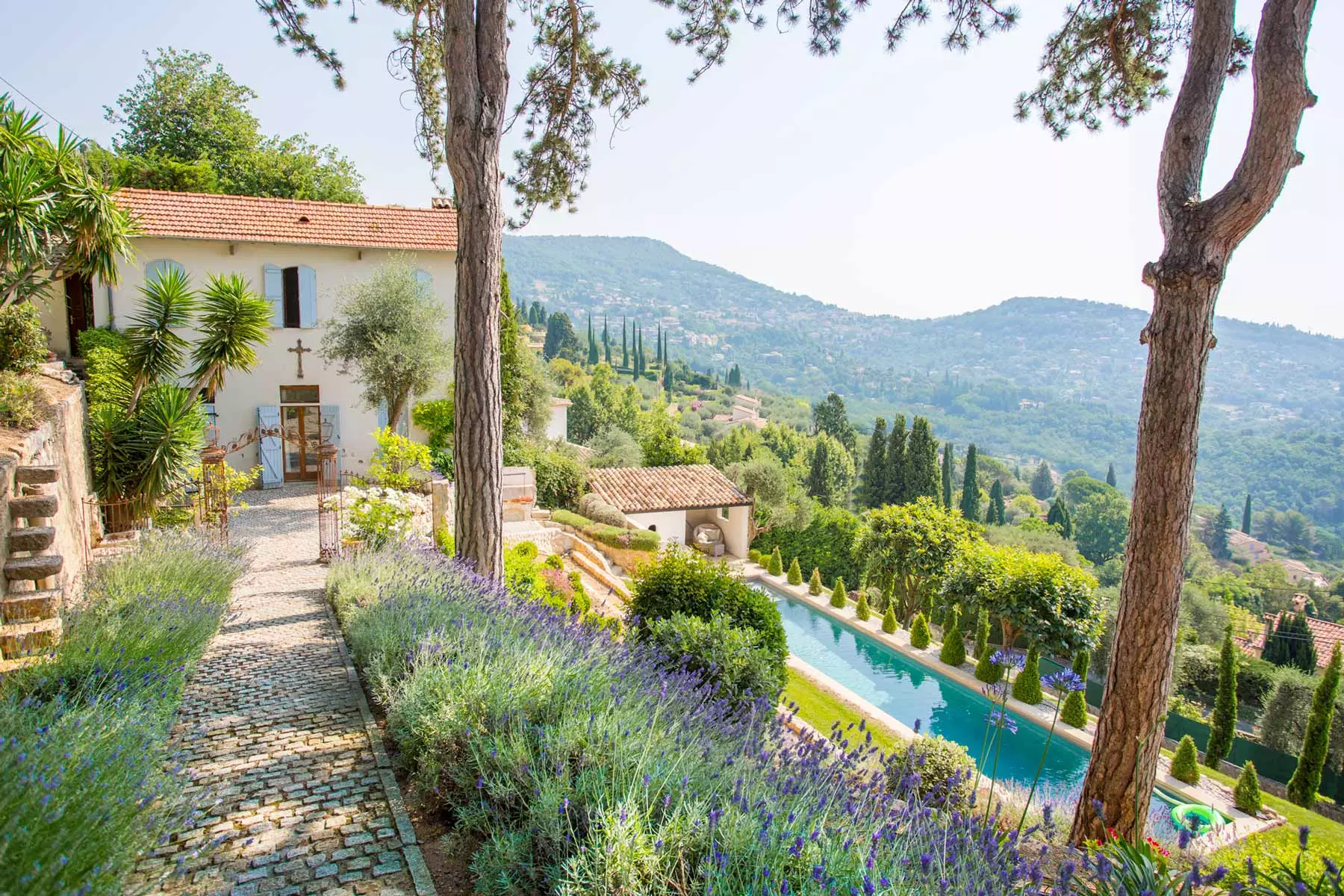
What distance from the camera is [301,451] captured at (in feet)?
57.8

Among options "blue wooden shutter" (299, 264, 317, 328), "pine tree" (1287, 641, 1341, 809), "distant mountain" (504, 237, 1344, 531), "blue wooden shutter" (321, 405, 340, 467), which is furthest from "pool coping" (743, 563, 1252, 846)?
"distant mountain" (504, 237, 1344, 531)

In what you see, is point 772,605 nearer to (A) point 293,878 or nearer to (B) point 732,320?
(A) point 293,878

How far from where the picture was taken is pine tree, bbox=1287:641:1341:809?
535 inches

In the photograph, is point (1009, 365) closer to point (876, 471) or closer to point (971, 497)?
point (971, 497)

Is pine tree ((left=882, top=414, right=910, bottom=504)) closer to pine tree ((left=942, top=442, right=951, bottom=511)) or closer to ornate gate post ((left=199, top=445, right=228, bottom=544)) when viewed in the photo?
pine tree ((left=942, top=442, right=951, bottom=511))

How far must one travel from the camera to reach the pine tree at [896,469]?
118 ft

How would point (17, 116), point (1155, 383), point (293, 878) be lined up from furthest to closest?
point (17, 116) < point (1155, 383) < point (293, 878)

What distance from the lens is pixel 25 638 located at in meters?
4.98

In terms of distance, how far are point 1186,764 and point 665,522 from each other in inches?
578

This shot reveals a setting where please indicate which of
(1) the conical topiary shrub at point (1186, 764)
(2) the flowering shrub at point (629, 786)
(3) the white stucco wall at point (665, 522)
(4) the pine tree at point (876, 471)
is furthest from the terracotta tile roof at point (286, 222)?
(4) the pine tree at point (876, 471)

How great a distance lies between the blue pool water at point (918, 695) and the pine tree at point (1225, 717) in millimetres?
3610

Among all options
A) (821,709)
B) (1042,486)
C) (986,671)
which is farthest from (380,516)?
(1042,486)

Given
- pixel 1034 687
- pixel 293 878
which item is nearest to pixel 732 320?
pixel 1034 687

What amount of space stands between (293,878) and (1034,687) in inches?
559
